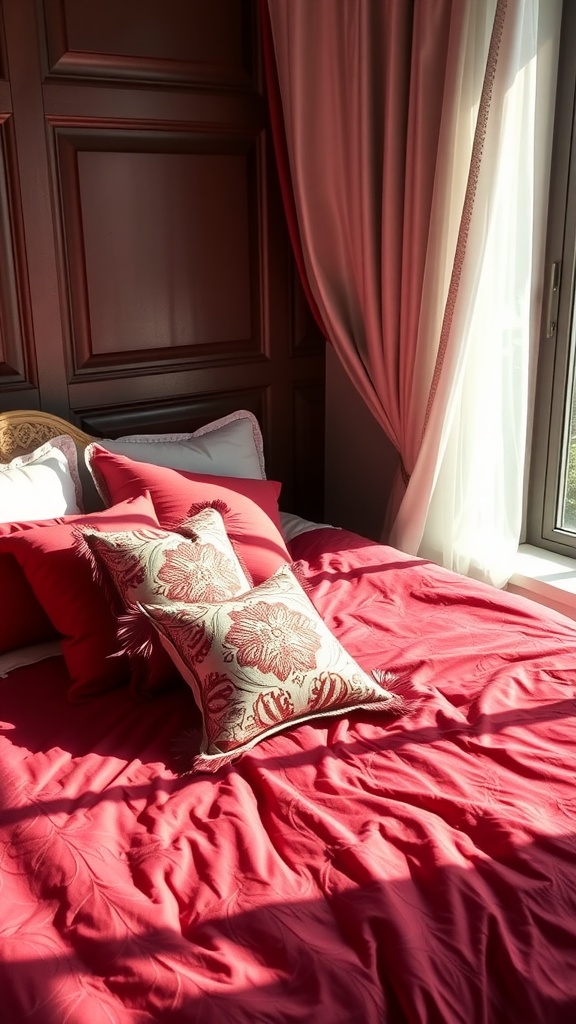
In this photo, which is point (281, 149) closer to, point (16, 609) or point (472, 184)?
point (472, 184)

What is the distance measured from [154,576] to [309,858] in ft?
2.26

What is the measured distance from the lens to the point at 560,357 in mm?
2793

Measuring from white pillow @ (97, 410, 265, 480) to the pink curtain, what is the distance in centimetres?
44

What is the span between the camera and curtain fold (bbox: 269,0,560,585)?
246 cm

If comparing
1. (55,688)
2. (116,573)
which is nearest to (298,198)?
(116,573)

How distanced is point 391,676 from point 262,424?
1.53 m

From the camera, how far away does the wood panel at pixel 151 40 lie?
8.52 ft

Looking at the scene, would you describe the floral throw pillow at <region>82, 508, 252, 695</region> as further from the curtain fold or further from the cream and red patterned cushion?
the curtain fold

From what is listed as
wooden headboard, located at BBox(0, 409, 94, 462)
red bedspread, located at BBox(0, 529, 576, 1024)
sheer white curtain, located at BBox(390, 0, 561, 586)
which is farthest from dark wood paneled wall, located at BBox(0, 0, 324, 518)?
red bedspread, located at BBox(0, 529, 576, 1024)

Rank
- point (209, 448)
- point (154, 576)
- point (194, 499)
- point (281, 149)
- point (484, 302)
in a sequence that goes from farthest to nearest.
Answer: point (281, 149) → point (209, 448) → point (484, 302) → point (194, 499) → point (154, 576)

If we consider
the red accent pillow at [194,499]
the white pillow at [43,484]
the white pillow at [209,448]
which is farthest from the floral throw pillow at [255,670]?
the white pillow at [209,448]

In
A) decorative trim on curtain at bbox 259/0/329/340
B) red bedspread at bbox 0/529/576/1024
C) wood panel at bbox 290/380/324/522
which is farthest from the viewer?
wood panel at bbox 290/380/324/522

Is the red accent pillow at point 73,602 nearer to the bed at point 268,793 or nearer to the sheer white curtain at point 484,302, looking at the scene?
the bed at point 268,793

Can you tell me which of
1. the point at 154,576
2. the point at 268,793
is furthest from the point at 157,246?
the point at 268,793
